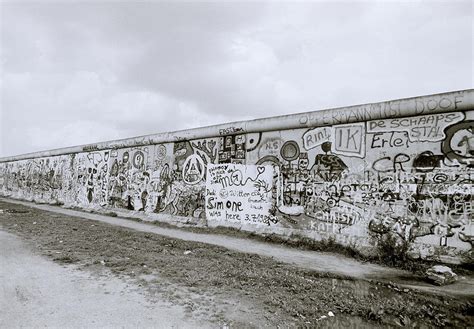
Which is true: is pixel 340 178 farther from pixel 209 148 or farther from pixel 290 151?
pixel 209 148

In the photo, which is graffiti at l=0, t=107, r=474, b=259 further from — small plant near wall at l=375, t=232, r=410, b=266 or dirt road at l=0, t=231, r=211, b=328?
dirt road at l=0, t=231, r=211, b=328

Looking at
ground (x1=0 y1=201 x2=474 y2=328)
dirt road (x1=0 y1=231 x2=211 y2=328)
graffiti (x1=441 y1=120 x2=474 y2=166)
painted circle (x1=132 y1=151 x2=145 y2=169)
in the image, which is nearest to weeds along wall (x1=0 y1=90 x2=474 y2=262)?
graffiti (x1=441 y1=120 x2=474 y2=166)

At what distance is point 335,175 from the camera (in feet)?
27.7

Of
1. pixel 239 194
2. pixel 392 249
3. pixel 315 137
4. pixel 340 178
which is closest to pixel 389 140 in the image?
pixel 340 178

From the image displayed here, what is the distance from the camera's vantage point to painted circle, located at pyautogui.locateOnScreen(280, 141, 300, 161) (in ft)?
30.6

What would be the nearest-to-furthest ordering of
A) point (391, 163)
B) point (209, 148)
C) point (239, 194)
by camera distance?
point (391, 163) → point (239, 194) → point (209, 148)

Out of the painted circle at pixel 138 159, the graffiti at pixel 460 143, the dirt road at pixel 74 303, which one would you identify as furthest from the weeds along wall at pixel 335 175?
the dirt road at pixel 74 303

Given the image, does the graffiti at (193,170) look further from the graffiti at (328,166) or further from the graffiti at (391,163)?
the graffiti at (391,163)

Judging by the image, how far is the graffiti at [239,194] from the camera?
9891mm

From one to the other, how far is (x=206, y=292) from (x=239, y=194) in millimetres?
6224

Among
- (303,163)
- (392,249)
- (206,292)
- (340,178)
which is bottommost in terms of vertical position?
(206,292)

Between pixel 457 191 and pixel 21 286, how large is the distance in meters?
7.95

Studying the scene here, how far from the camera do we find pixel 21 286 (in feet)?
14.3

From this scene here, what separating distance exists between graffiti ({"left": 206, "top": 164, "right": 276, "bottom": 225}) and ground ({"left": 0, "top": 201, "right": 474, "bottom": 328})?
10.3ft
